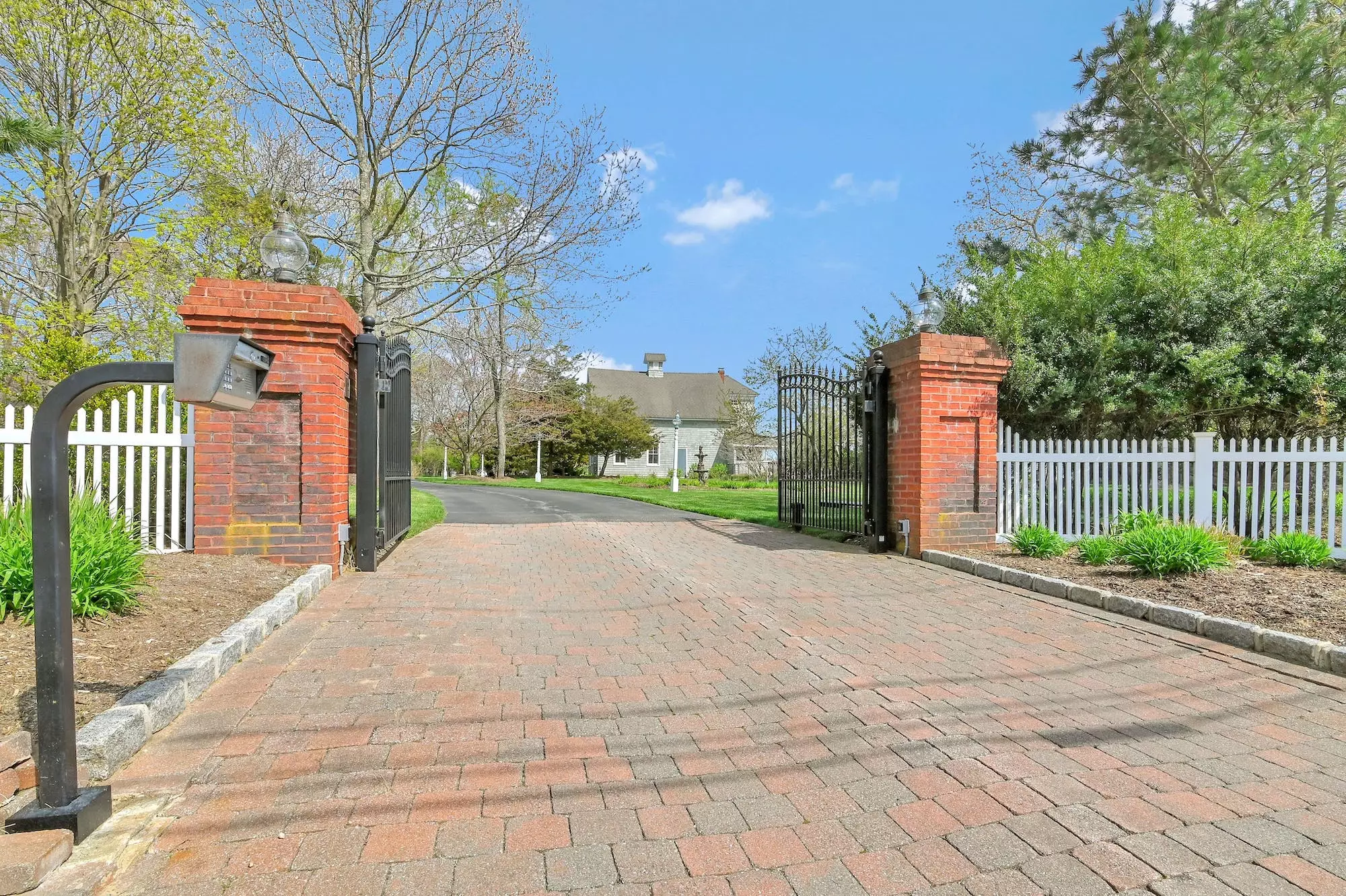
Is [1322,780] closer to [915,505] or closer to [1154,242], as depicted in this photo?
[915,505]

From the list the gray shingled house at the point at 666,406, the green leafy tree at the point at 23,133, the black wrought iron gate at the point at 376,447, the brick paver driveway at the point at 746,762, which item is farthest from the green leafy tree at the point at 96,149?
the gray shingled house at the point at 666,406

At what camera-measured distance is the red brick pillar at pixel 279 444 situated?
5.68 meters

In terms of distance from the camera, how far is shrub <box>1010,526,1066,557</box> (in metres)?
6.82

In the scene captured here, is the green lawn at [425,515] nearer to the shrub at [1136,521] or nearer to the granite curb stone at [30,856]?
the granite curb stone at [30,856]

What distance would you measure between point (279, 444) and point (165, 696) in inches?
128

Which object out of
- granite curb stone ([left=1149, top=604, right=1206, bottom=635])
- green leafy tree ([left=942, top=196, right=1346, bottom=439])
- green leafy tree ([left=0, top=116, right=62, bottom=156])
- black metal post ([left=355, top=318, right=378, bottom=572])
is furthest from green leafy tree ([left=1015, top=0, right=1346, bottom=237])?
green leafy tree ([left=0, top=116, right=62, bottom=156])

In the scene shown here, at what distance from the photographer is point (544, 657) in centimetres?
392

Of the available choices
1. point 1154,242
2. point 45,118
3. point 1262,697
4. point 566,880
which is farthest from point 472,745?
point 45,118

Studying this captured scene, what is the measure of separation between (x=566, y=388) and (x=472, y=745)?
38.9 meters

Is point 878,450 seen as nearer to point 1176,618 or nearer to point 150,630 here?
point 1176,618

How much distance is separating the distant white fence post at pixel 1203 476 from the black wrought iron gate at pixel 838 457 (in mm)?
3196

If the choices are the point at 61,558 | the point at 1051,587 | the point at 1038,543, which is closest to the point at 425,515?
the point at 1038,543

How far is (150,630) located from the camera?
3.86m

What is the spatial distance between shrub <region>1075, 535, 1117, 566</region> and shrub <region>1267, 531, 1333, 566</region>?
1.39 m
